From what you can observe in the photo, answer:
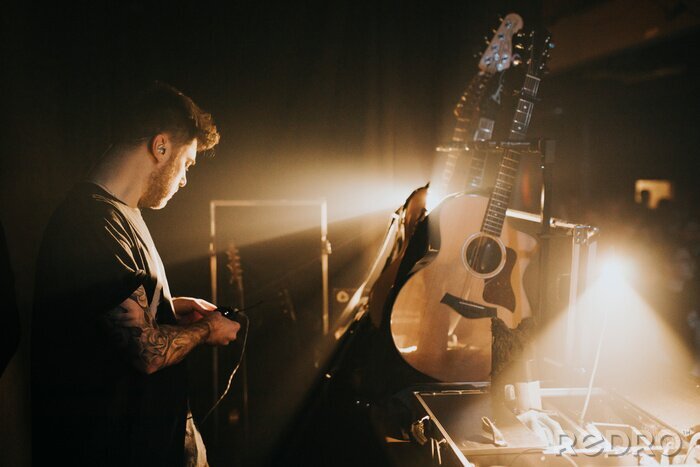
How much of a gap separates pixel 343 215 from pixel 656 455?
2572 mm

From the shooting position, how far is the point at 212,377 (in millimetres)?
3396

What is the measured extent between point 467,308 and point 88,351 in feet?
4.64

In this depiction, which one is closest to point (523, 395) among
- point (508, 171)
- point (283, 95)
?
point (508, 171)

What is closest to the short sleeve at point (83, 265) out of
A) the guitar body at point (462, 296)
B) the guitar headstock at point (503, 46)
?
the guitar body at point (462, 296)

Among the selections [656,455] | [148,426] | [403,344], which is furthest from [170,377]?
[656,455]

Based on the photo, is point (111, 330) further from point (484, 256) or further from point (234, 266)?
point (234, 266)

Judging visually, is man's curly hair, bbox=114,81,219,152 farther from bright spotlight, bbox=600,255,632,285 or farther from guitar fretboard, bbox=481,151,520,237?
bright spotlight, bbox=600,255,632,285

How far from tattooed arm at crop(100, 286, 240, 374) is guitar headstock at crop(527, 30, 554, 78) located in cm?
184

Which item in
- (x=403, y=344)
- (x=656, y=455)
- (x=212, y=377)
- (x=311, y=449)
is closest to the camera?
(x=656, y=455)

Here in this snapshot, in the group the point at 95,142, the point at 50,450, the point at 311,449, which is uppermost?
the point at 95,142

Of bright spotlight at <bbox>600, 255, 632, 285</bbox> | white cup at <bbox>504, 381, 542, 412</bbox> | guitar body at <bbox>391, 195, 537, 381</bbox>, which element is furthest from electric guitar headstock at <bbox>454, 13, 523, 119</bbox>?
white cup at <bbox>504, 381, 542, 412</bbox>

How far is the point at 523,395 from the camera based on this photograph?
1.66m

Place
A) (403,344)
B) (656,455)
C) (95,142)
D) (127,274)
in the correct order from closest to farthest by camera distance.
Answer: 1. (656,455)
2. (127,274)
3. (403,344)
4. (95,142)

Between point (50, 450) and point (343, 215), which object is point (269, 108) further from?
point (50, 450)
